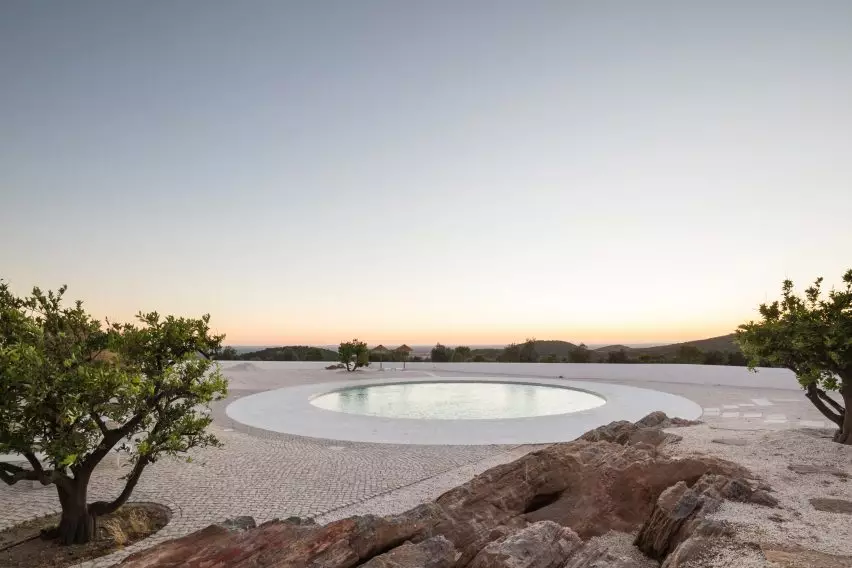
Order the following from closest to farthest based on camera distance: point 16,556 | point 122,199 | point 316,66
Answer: point 16,556, point 316,66, point 122,199

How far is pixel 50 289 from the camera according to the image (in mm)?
5426

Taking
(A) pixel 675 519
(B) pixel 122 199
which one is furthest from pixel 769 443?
(B) pixel 122 199

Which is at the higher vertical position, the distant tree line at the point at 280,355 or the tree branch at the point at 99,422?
the tree branch at the point at 99,422

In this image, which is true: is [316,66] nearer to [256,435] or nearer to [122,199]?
[122,199]

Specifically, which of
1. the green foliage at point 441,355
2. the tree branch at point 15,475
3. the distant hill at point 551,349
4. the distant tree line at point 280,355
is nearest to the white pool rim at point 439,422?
the tree branch at point 15,475

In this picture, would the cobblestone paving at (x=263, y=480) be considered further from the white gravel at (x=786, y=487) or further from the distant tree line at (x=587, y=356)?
the distant tree line at (x=587, y=356)

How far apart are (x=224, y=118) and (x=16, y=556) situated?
41.3 feet

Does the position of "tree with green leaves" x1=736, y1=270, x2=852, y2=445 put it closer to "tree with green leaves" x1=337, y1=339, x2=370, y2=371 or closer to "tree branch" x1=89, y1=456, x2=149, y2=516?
"tree branch" x1=89, y1=456, x2=149, y2=516

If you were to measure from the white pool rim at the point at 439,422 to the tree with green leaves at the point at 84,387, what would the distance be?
539 cm

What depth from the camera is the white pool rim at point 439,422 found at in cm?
1030

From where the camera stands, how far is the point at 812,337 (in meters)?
7.11

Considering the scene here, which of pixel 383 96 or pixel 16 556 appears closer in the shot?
pixel 16 556

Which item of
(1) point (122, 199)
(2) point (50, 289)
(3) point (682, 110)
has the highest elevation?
(3) point (682, 110)

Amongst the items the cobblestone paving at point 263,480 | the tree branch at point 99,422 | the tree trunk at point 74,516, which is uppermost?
the tree branch at point 99,422
